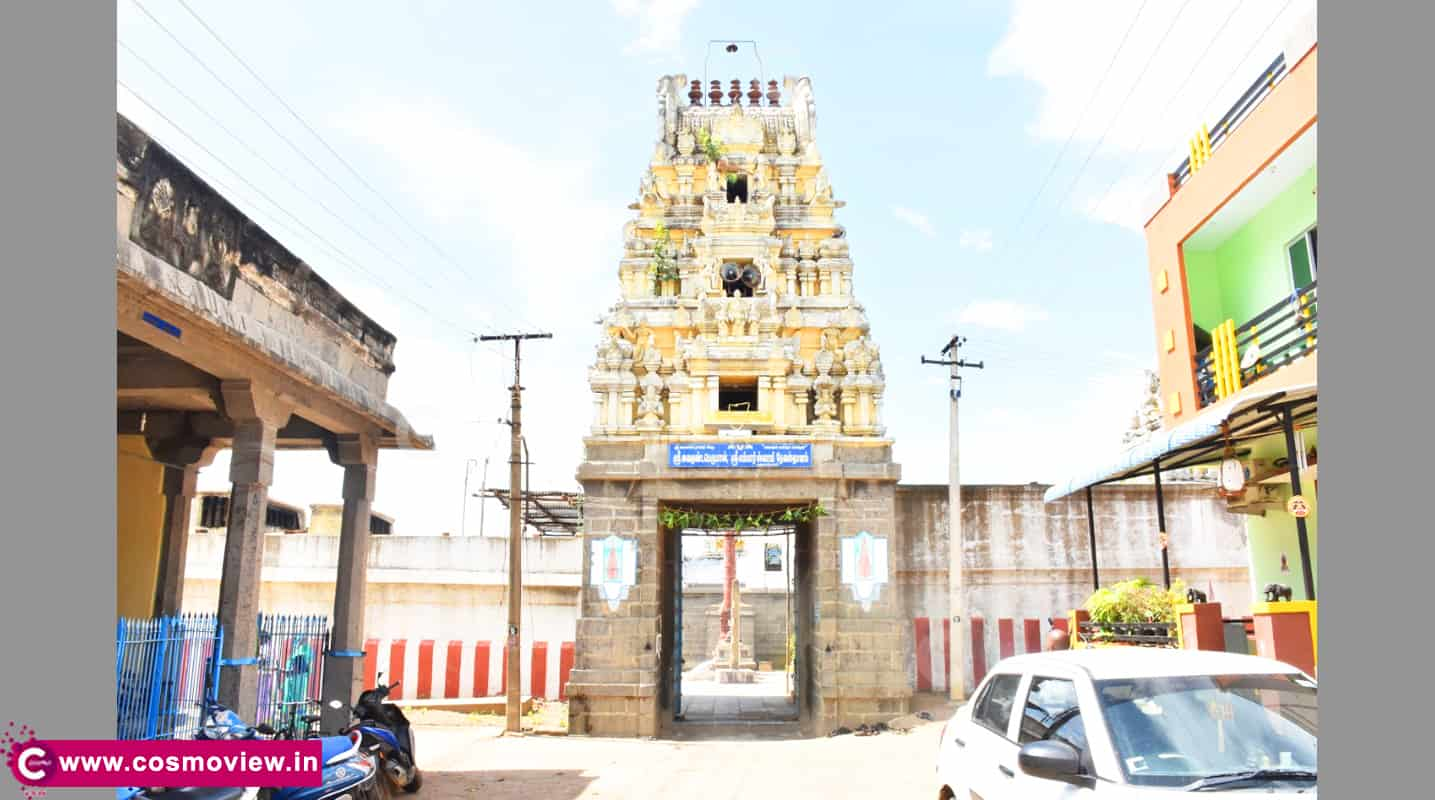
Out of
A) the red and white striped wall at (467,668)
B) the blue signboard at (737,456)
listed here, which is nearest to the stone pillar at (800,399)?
the blue signboard at (737,456)

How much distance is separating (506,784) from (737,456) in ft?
26.8

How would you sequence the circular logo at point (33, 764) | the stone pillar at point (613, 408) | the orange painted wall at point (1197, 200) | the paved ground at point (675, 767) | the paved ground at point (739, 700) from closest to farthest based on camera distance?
1. the circular logo at point (33, 764)
2. the orange painted wall at point (1197, 200)
3. the paved ground at point (675, 767)
4. the stone pillar at point (613, 408)
5. the paved ground at point (739, 700)

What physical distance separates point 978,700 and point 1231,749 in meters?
2.17

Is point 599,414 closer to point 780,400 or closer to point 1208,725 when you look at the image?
point 780,400

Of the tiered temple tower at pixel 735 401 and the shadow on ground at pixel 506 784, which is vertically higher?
the tiered temple tower at pixel 735 401

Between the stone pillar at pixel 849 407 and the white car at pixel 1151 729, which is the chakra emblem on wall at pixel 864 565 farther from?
the white car at pixel 1151 729

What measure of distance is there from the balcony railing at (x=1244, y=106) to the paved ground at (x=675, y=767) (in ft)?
31.6

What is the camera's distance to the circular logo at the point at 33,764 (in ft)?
13.9

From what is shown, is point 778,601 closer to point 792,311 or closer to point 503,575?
point 503,575

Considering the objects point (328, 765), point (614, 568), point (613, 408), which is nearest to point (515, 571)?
point (614, 568)

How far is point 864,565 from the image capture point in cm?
1812

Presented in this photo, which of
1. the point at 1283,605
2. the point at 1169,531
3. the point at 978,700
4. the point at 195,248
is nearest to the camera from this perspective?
the point at 978,700

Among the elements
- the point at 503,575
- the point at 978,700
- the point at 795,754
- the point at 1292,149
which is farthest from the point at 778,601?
the point at 978,700

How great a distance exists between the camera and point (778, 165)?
21750 mm
